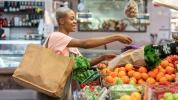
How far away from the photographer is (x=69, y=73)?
369cm

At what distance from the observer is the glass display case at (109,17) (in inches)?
278

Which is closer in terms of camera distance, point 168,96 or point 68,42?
point 168,96

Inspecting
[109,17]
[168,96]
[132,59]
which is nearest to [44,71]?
[132,59]

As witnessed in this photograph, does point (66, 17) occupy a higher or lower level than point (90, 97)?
higher

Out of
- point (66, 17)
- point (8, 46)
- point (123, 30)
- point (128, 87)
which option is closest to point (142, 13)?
point (123, 30)

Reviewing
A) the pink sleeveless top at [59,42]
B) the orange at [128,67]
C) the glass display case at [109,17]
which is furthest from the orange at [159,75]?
the glass display case at [109,17]

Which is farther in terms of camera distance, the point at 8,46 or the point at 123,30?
the point at 123,30

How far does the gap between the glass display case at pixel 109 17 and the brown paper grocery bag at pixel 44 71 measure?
11.2ft

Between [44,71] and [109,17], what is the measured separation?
12.1 ft

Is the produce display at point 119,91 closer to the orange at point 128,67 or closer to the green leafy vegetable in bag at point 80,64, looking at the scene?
the orange at point 128,67

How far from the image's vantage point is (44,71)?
3594mm

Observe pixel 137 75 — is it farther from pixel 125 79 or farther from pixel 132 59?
pixel 132 59

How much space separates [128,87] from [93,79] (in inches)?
29.7

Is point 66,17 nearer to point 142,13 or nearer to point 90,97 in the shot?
point 90,97
